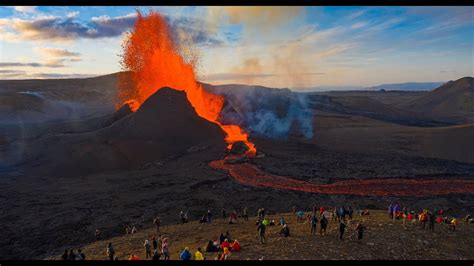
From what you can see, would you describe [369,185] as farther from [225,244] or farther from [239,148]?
[225,244]

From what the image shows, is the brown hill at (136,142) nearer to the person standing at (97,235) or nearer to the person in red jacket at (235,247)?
the person standing at (97,235)

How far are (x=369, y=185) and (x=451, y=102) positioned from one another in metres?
136

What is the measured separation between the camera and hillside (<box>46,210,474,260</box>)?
2098 cm

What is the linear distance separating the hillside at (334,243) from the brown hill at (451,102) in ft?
420

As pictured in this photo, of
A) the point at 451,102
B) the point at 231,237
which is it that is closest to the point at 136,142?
the point at 231,237

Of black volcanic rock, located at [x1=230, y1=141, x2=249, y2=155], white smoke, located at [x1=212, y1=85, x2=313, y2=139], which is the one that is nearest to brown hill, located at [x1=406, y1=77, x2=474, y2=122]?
white smoke, located at [x1=212, y1=85, x2=313, y2=139]

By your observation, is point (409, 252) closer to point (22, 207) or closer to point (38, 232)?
point (38, 232)

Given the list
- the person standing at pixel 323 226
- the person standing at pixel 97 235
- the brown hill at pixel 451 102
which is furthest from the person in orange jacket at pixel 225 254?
the brown hill at pixel 451 102

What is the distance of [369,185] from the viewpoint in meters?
46.4

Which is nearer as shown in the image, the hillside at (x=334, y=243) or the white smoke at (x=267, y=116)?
the hillside at (x=334, y=243)

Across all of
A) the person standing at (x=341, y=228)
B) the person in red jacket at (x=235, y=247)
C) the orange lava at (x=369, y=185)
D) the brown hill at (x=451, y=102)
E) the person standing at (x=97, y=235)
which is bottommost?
the person standing at (x=97, y=235)

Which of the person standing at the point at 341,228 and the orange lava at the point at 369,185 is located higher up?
the person standing at the point at 341,228

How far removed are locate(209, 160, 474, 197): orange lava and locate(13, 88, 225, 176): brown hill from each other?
14.0 m

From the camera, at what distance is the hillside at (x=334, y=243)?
21.0 meters
